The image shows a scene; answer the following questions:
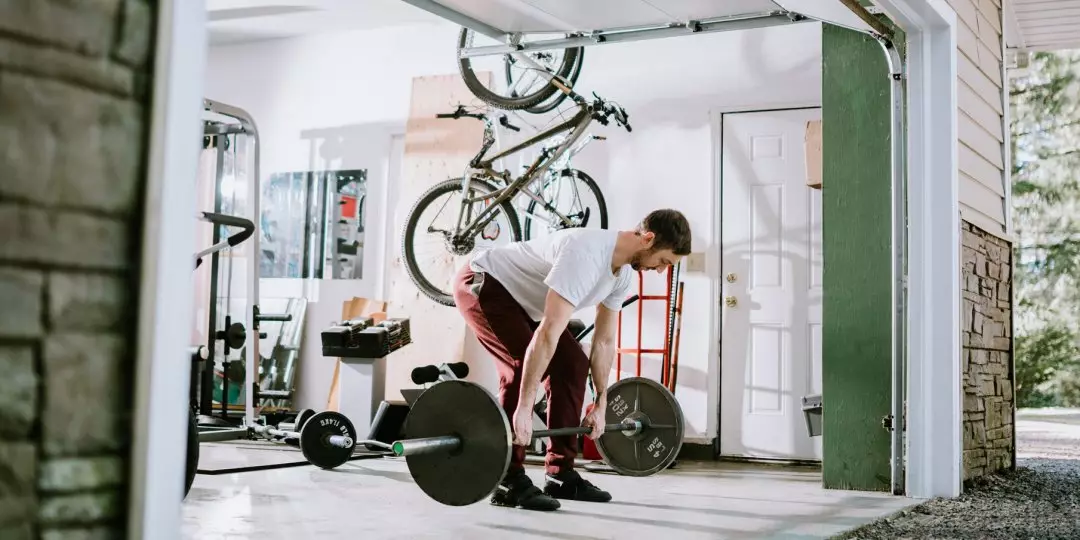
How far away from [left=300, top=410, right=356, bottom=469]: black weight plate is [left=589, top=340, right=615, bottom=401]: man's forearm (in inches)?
62.7

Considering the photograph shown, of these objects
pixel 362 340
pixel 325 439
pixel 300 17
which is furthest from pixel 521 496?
pixel 300 17

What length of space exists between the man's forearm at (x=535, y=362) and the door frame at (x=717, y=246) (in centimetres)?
318

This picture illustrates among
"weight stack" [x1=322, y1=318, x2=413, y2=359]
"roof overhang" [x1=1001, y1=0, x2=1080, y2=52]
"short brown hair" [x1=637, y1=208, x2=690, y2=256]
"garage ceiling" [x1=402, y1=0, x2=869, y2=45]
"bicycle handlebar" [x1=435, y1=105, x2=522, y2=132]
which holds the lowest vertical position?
"weight stack" [x1=322, y1=318, x2=413, y2=359]

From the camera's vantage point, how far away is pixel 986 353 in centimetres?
488

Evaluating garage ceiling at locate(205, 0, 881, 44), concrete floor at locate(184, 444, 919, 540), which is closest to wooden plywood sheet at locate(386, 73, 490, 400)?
concrete floor at locate(184, 444, 919, 540)

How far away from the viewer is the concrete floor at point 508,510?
320 centimetres

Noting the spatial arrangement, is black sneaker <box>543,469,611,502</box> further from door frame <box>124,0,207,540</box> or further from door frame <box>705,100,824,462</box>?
door frame <box>124,0,207,540</box>

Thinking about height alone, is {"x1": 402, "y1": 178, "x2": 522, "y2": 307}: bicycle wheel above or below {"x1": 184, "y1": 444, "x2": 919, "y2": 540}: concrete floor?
above

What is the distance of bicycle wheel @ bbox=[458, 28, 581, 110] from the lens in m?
5.62

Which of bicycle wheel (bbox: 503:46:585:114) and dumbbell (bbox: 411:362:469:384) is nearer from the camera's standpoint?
dumbbell (bbox: 411:362:469:384)

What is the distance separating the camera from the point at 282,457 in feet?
18.4

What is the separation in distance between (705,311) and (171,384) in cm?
525

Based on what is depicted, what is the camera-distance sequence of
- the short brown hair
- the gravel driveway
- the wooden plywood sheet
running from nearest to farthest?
the gravel driveway, the short brown hair, the wooden plywood sheet

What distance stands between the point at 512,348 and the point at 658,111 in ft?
11.0
